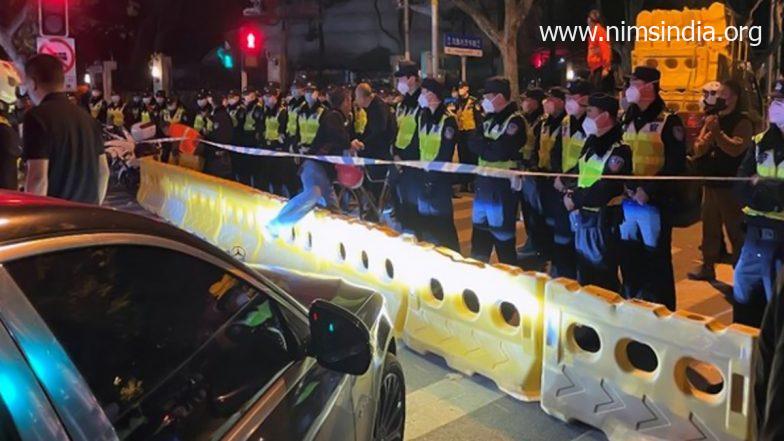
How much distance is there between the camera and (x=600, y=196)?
5.88 metres

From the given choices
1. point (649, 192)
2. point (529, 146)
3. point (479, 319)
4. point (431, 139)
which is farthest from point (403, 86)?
point (479, 319)

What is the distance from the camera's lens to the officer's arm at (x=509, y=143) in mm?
7113

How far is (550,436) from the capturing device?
14.3 feet

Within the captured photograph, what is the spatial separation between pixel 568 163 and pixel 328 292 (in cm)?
411

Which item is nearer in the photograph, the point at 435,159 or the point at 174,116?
the point at 435,159

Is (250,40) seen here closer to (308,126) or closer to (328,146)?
(308,126)

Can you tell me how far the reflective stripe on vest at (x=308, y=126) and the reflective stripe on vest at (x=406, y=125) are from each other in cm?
248

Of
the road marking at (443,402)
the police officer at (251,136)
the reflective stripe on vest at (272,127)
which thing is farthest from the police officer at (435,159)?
the police officer at (251,136)

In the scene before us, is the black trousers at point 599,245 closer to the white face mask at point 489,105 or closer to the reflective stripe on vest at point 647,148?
the reflective stripe on vest at point 647,148

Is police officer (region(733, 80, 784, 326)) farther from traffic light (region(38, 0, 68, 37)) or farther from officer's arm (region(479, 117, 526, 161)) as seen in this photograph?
traffic light (region(38, 0, 68, 37))

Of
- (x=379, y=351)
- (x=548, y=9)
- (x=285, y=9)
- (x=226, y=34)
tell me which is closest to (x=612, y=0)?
(x=548, y=9)

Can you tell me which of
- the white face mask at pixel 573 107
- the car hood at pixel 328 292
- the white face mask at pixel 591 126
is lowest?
the car hood at pixel 328 292

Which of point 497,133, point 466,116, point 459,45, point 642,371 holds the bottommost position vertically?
point 642,371

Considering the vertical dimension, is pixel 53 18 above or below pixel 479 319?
above
